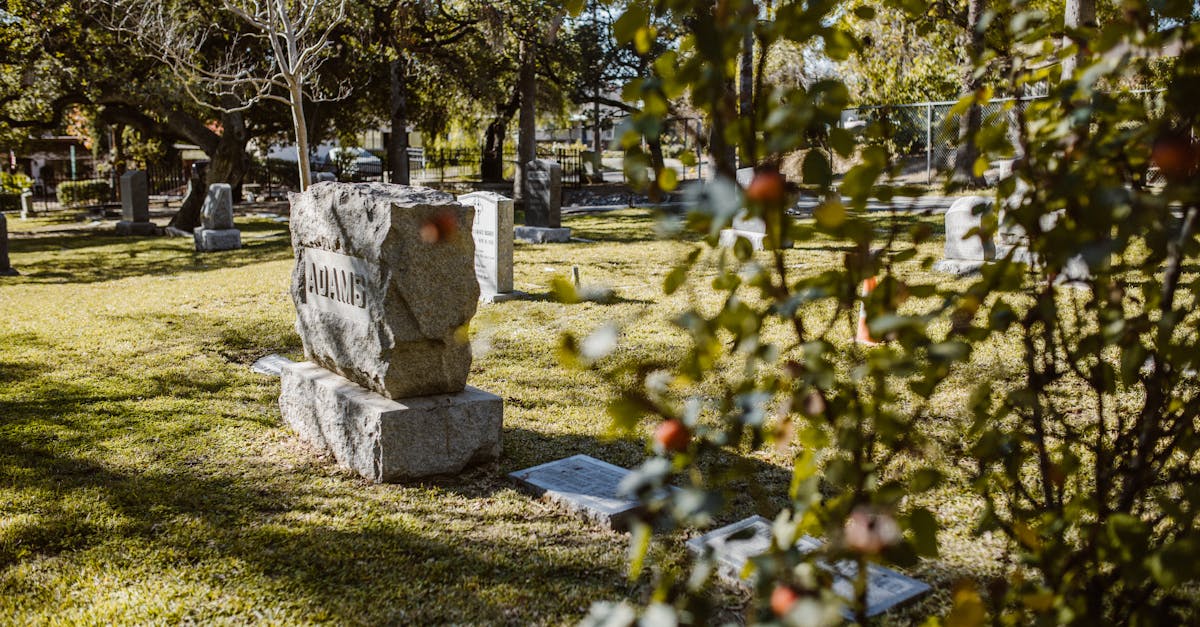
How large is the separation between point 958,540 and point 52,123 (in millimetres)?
21070

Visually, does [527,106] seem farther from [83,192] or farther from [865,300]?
[865,300]

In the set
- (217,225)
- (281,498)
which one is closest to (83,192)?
(217,225)

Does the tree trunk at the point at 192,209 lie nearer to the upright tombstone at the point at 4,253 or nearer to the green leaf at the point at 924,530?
the upright tombstone at the point at 4,253

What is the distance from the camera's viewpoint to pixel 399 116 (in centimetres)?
2294

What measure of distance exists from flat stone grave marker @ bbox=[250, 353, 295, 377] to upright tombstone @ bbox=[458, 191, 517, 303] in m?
2.72

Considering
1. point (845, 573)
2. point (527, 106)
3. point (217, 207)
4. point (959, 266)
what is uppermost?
point (527, 106)

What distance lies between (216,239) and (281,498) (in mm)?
13362

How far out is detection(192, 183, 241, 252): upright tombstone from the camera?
672 inches

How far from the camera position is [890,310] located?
5.52 feet

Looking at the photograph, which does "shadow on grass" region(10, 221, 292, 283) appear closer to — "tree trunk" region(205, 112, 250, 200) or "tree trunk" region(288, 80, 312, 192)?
"tree trunk" region(205, 112, 250, 200)

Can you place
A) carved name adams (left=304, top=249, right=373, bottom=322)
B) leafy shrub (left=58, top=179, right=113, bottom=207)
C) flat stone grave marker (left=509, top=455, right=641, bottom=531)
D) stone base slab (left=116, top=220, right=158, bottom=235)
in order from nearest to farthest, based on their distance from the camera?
flat stone grave marker (left=509, top=455, right=641, bottom=531)
carved name adams (left=304, top=249, right=373, bottom=322)
stone base slab (left=116, top=220, right=158, bottom=235)
leafy shrub (left=58, top=179, right=113, bottom=207)

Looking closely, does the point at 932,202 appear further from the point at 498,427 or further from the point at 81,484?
the point at 81,484

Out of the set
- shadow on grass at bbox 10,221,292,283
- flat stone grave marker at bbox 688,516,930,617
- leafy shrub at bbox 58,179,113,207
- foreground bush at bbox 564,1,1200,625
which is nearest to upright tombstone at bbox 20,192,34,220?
leafy shrub at bbox 58,179,113,207

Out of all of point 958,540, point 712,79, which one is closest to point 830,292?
point 712,79
